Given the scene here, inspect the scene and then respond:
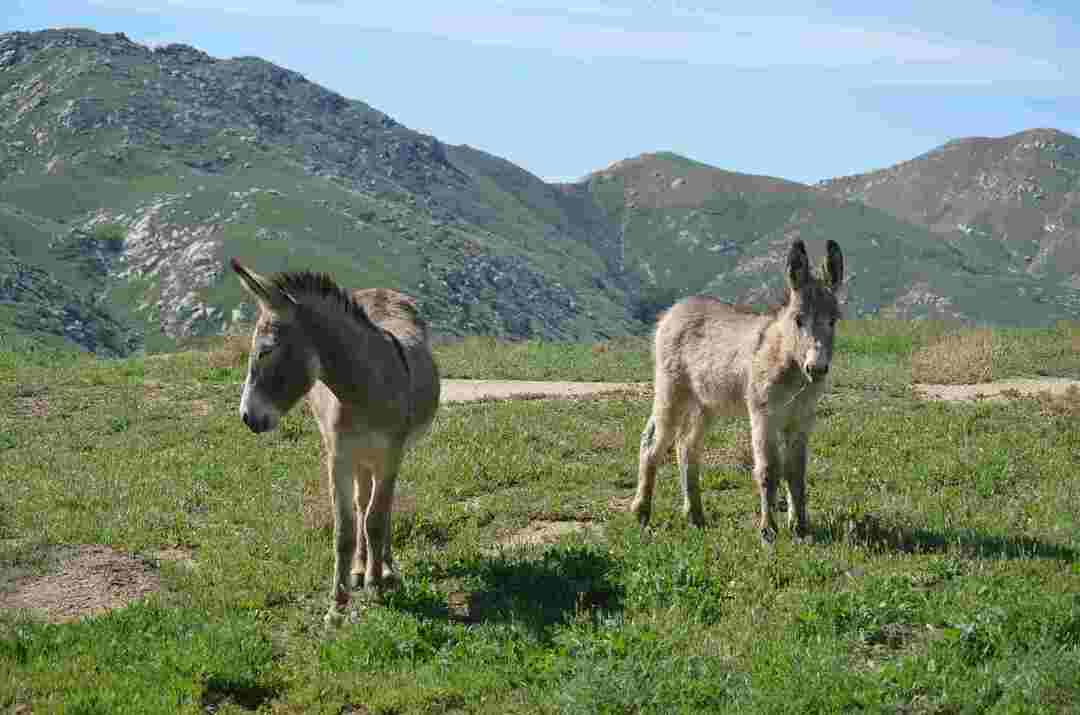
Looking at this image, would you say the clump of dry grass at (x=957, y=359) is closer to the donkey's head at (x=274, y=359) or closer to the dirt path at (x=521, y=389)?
the dirt path at (x=521, y=389)

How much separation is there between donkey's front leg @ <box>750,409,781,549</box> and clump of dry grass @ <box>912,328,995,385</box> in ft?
36.7

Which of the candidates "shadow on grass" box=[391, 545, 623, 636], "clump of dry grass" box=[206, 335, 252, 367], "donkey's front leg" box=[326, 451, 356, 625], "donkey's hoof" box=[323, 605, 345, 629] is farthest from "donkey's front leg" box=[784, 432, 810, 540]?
"clump of dry grass" box=[206, 335, 252, 367]

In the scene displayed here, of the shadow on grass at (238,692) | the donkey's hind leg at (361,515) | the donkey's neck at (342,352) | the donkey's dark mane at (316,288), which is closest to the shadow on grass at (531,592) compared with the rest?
the donkey's hind leg at (361,515)

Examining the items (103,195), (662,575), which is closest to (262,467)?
(662,575)

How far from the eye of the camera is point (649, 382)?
2147cm

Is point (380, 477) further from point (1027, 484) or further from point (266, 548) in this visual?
point (1027, 484)

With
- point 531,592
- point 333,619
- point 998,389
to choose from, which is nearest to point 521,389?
point 998,389

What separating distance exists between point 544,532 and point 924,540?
13.1ft

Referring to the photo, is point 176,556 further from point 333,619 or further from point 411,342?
point 411,342

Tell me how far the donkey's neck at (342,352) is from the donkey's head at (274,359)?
129mm

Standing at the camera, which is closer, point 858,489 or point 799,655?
point 799,655

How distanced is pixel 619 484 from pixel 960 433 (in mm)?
5352

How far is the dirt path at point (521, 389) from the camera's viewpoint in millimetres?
19906

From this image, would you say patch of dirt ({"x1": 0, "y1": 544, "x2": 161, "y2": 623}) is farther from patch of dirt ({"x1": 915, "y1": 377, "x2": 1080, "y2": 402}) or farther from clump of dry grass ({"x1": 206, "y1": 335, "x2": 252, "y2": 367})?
patch of dirt ({"x1": 915, "y1": 377, "x2": 1080, "y2": 402})
